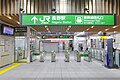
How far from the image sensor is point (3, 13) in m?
10.9

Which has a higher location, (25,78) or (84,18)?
(84,18)

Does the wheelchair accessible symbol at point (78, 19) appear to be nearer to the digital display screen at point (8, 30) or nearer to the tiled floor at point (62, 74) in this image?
the tiled floor at point (62, 74)

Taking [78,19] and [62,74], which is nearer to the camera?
[78,19]

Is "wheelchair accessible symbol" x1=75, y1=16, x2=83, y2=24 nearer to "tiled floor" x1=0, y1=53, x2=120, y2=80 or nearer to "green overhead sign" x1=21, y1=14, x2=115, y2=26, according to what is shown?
"green overhead sign" x1=21, y1=14, x2=115, y2=26

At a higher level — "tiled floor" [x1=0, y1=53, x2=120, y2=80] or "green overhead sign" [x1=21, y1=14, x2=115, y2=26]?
"green overhead sign" [x1=21, y1=14, x2=115, y2=26]

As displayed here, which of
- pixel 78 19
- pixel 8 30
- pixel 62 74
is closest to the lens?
pixel 78 19

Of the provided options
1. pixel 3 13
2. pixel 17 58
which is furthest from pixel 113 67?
pixel 17 58

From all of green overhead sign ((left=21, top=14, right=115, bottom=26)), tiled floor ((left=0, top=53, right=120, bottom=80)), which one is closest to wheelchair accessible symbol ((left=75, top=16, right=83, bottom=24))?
green overhead sign ((left=21, top=14, right=115, bottom=26))

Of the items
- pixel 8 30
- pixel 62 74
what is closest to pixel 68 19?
pixel 62 74

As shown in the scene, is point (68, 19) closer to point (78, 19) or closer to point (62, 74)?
point (78, 19)

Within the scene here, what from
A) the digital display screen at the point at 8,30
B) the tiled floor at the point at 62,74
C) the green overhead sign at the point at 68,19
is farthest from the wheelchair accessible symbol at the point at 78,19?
the digital display screen at the point at 8,30

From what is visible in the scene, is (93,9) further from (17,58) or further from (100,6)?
(17,58)

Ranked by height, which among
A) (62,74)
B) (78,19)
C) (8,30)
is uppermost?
(78,19)

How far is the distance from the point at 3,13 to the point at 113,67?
6.88 m
